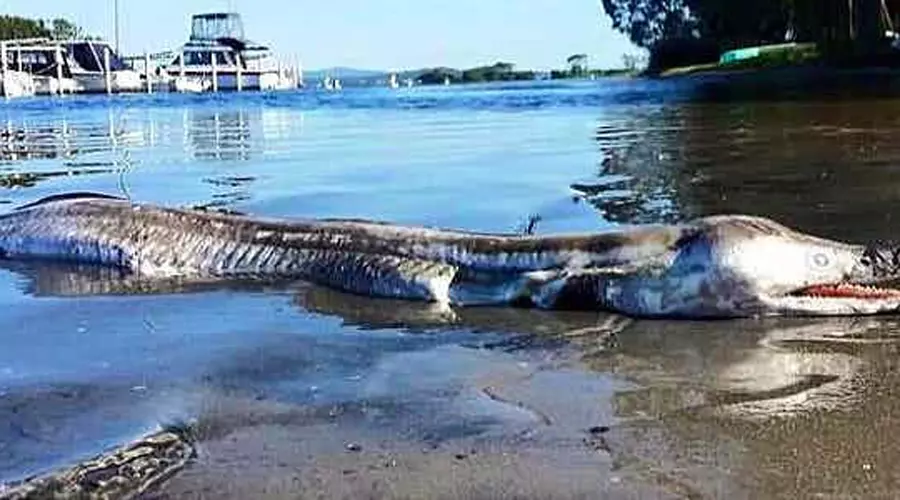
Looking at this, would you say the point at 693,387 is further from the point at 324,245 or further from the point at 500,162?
the point at 500,162

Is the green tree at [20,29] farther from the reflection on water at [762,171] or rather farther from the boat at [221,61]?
the reflection on water at [762,171]

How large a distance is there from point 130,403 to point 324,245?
8.34ft

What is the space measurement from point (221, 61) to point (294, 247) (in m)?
106

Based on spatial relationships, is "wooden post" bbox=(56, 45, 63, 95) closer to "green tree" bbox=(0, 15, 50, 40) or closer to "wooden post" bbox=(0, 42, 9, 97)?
"wooden post" bbox=(0, 42, 9, 97)

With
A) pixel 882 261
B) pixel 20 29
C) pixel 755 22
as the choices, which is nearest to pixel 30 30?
pixel 20 29

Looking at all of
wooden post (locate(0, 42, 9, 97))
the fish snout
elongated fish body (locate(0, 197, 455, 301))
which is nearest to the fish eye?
the fish snout

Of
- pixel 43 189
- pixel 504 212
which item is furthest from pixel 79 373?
pixel 43 189

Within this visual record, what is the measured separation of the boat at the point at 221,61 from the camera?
344 ft

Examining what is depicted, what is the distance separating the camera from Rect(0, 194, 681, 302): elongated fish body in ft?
20.0

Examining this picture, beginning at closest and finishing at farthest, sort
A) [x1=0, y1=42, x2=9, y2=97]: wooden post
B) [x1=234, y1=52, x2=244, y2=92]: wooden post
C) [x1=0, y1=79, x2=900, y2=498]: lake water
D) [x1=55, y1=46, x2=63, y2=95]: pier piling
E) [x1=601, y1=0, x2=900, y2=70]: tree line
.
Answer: [x1=0, y1=79, x2=900, y2=498]: lake water → [x1=601, y1=0, x2=900, y2=70]: tree line → [x1=0, y1=42, x2=9, y2=97]: wooden post → [x1=55, y1=46, x2=63, y2=95]: pier piling → [x1=234, y1=52, x2=244, y2=92]: wooden post

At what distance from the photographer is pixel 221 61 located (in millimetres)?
110375

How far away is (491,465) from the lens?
3.62 metres

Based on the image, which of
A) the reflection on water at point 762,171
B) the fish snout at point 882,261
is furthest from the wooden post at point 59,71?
the fish snout at point 882,261

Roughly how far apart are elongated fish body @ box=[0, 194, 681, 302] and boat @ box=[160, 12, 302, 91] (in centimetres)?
9309
